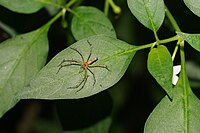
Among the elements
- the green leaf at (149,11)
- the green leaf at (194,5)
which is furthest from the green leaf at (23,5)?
the green leaf at (194,5)

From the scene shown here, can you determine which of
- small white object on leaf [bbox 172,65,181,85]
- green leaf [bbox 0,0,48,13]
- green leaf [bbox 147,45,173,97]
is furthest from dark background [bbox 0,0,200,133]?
green leaf [bbox 147,45,173,97]

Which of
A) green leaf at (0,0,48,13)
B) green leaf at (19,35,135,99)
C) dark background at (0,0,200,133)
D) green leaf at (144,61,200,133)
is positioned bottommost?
dark background at (0,0,200,133)

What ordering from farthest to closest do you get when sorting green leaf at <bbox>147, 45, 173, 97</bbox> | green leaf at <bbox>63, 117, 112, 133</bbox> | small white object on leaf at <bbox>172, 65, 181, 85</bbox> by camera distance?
1. green leaf at <bbox>63, 117, 112, 133</bbox>
2. small white object on leaf at <bbox>172, 65, 181, 85</bbox>
3. green leaf at <bbox>147, 45, 173, 97</bbox>

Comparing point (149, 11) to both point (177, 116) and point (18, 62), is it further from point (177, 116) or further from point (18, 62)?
point (18, 62)

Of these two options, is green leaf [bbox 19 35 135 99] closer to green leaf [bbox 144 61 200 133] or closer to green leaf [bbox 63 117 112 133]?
green leaf [bbox 144 61 200 133]

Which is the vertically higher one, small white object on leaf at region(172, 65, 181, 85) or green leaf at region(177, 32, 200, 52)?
green leaf at region(177, 32, 200, 52)

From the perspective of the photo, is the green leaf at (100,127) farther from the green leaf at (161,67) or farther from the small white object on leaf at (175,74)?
the green leaf at (161,67)
